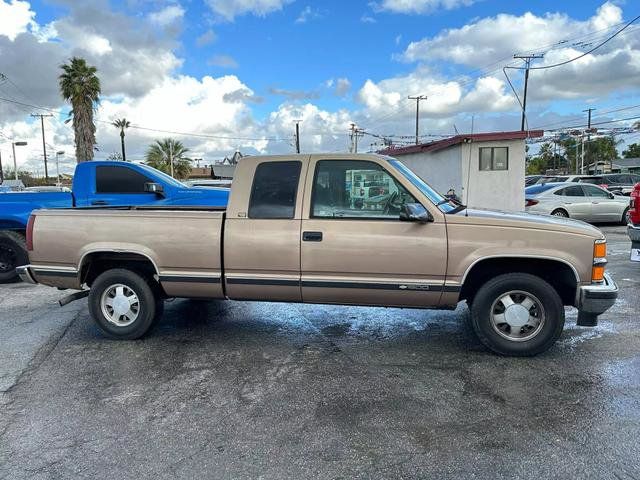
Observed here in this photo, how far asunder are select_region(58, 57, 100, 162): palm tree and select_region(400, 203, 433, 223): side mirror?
31.6 meters

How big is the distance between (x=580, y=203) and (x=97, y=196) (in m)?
13.5

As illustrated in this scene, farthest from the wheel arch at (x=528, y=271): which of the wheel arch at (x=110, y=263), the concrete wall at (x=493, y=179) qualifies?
the concrete wall at (x=493, y=179)

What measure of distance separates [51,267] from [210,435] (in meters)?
2.95

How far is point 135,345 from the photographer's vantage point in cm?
507

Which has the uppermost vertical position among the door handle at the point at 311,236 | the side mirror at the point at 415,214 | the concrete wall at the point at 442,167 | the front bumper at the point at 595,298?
the concrete wall at the point at 442,167

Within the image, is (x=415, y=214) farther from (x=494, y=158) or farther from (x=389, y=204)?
(x=494, y=158)

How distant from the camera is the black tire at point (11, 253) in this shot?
26.8 feet

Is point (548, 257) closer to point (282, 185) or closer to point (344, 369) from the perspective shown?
point (344, 369)

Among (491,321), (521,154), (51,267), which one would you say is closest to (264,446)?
(491,321)

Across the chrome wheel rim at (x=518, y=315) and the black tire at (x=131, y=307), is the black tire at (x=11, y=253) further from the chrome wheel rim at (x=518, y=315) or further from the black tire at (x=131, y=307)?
the chrome wheel rim at (x=518, y=315)

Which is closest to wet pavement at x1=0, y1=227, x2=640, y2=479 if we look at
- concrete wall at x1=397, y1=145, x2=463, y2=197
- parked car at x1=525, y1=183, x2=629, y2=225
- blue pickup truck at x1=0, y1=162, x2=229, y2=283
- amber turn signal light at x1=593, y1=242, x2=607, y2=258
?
amber turn signal light at x1=593, y1=242, x2=607, y2=258

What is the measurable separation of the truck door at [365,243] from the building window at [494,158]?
1382 centimetres

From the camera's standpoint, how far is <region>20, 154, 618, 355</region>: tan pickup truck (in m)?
4.38

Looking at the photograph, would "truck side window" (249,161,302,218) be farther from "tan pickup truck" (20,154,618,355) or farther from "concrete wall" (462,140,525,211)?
"concrete wall" (462,140,525,211)
